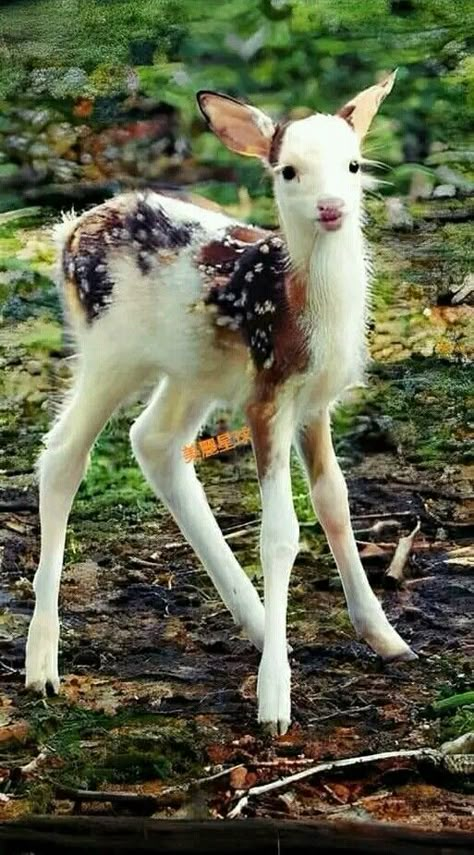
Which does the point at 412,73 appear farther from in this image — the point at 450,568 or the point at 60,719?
the point at 60,719

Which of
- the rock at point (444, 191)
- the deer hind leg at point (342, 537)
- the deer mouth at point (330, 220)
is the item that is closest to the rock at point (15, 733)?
the deer hind leg at point (342, 537)

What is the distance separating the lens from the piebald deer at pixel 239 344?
9.46ft

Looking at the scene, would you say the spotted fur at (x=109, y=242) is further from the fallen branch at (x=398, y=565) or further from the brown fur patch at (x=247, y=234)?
the fallen branch at (x=398, y=565)

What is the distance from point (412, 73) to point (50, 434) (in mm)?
1140

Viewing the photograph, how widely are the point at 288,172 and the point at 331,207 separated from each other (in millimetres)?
134

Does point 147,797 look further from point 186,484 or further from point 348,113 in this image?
point 348,113

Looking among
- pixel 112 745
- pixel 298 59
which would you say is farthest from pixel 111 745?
pixel 298 59

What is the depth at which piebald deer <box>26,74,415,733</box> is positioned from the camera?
2.88 m

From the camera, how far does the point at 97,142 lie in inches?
132

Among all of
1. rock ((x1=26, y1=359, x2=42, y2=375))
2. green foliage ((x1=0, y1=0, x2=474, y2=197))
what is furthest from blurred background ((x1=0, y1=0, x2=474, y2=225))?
rock ((x1=26, y1=359, x2=42, y2=375))

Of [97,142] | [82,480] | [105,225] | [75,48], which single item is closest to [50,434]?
[82,480]

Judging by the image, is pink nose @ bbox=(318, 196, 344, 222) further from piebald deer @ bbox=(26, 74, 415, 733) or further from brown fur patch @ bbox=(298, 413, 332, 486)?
brown fur patch @ bbox=(298, 413, 332, 486)

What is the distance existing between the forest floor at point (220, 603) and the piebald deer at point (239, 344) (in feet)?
0.22

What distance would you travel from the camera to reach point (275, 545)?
2.93 m
